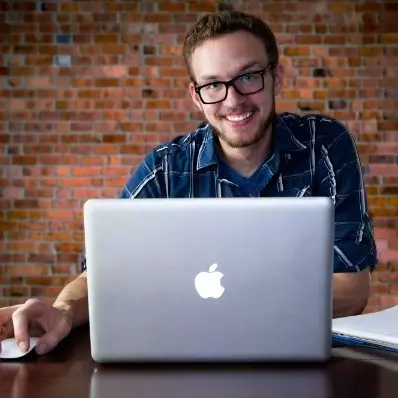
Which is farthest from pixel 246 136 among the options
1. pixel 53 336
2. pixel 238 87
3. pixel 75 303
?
pixel 53 336

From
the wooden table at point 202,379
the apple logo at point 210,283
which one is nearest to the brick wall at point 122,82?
the wooden table at point 202,379

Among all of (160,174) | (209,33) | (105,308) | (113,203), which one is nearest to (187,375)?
(105,308)

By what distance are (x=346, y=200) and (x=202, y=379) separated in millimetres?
1001

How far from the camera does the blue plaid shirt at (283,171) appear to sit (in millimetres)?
1934

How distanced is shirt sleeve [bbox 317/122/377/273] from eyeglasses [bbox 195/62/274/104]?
0.27m

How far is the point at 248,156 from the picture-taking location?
2.00 meters

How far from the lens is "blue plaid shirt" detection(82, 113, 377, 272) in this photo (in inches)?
76.1

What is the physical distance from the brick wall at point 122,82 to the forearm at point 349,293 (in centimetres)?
211

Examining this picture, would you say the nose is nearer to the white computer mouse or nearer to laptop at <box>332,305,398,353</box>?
laptop at <box>332,305,398,353</box>

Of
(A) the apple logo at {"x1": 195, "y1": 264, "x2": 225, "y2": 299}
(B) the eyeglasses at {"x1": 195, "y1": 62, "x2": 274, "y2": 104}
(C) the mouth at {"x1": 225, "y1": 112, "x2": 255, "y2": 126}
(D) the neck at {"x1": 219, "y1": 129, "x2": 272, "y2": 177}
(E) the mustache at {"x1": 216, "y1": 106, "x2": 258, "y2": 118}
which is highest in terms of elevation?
(B) the eyeglasses at {"x1": 195, "y1": 62, "x2": 274, "y2": 104}

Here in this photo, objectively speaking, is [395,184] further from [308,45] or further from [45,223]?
[45,223]

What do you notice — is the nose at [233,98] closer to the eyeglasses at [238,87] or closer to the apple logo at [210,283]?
the eyeglasses at [238,87]

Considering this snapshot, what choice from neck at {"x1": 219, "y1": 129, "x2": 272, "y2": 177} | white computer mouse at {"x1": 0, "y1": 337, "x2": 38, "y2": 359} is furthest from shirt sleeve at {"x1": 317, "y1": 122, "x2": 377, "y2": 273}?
white computer mouse at {"x1": 0, "y1": 337, "x2": 38, "y2": 359}

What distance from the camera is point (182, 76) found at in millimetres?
3666
